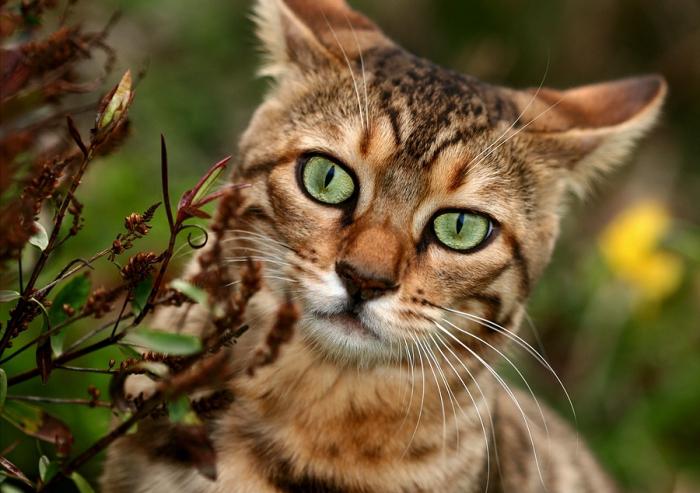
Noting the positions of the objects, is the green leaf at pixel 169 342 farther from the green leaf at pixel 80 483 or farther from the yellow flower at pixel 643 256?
the yellow flower at pixel 643 256

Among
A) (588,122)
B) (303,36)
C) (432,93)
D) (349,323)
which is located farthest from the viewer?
(588,122)

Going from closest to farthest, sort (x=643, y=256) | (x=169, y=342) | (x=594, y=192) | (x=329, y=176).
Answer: (x=169, y=342)
(x=329, y=176)
(x=594, y=192)
(x=643, y=256)

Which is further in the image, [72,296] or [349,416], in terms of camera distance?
[349,416]

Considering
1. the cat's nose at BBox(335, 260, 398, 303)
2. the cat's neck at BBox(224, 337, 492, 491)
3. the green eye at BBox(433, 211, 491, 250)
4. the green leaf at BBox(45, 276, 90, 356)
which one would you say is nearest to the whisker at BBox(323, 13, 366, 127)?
the green eye at BBox(433, 211, 491, 250)

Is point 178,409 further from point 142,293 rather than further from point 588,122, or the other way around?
point 588,122

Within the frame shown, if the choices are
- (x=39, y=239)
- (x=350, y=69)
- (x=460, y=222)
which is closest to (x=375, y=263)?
(x=460, y=222)

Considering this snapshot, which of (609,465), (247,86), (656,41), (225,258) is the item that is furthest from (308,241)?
(656,41)

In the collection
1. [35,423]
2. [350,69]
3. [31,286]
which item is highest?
[350,69]
